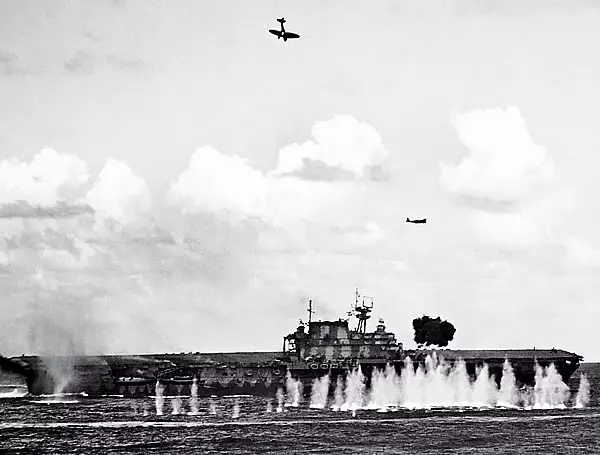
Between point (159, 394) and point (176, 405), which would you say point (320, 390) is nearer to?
point (176, 405)

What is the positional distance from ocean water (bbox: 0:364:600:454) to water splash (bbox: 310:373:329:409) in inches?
150

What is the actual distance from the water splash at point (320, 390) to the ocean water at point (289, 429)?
12.5 ft

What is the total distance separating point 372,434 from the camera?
297 feet

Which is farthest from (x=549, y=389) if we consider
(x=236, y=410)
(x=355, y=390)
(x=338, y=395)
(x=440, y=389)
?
(x=236, y=410)

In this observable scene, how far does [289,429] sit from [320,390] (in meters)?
44.3

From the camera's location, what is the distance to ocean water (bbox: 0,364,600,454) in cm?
8212

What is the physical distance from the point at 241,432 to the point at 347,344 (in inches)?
2303

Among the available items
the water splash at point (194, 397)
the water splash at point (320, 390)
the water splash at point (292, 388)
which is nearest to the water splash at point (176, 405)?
the water splash at point (194, 397)

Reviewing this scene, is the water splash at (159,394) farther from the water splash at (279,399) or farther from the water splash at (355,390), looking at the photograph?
the water splash at (355,390)

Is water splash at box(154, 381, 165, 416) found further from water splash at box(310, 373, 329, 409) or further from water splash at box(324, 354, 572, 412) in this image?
water splash at box(324, 354, 572, 412)

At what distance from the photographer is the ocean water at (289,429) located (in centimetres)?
8212

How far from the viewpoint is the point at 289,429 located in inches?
3757

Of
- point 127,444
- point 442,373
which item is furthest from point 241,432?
point 442,373

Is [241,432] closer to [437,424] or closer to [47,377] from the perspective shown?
[437,424]
